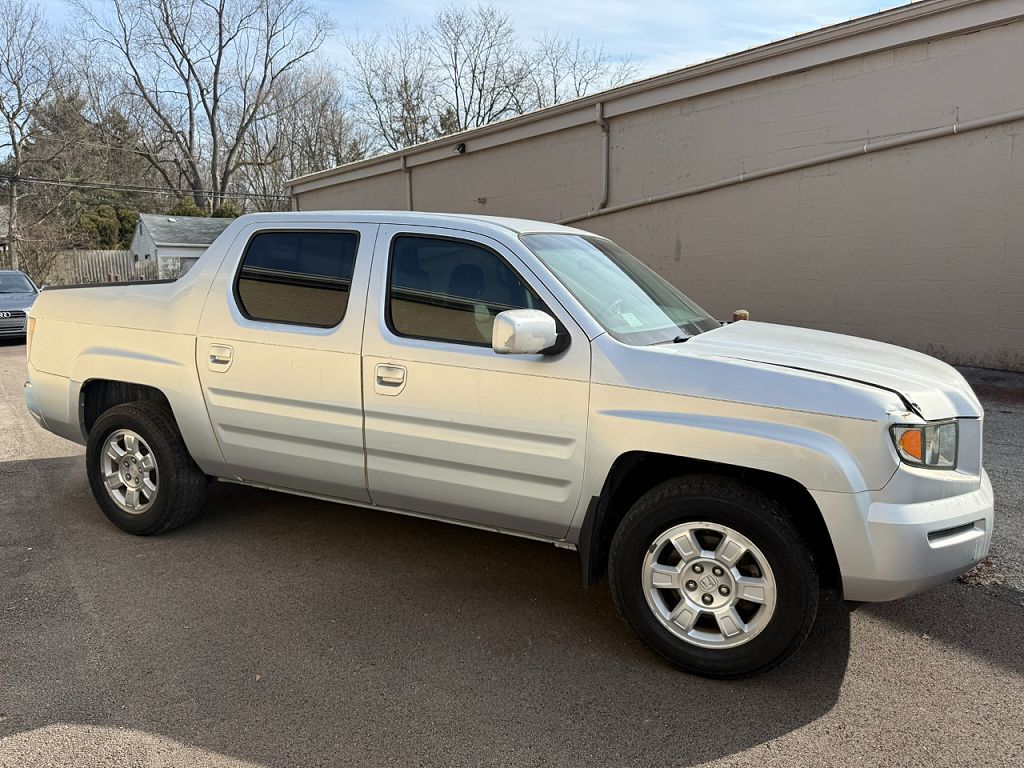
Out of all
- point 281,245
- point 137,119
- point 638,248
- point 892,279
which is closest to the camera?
point 281,245

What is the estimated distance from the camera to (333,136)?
49656mm

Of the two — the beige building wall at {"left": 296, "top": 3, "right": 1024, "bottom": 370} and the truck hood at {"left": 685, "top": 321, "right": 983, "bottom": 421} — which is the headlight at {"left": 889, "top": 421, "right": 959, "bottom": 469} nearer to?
the truck hood at {"left": 685, "top": 321, "right": 983, "bottom": 421}

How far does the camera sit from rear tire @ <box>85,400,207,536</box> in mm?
4516

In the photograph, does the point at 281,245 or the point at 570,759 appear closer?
the point at 570,759

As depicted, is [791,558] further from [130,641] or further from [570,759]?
[130,641]

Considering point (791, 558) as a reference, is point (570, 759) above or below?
below

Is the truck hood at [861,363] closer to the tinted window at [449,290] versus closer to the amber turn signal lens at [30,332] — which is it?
the tinted window at [449,290]

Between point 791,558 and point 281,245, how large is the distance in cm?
305

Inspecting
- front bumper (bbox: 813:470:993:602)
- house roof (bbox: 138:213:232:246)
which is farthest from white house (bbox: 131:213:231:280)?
front bumper (bbox: 813:470:993:602)

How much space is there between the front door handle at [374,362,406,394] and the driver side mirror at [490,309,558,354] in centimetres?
64

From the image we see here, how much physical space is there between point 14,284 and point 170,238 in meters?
25.3

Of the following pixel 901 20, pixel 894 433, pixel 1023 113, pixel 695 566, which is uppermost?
pixel 901 20

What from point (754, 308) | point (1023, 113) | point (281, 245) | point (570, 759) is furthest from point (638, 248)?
point (570, 759)

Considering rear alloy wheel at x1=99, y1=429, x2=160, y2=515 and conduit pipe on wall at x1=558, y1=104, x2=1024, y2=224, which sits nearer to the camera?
rear alloy wheel at x1=99, y1=429, x2=160, y2=515
